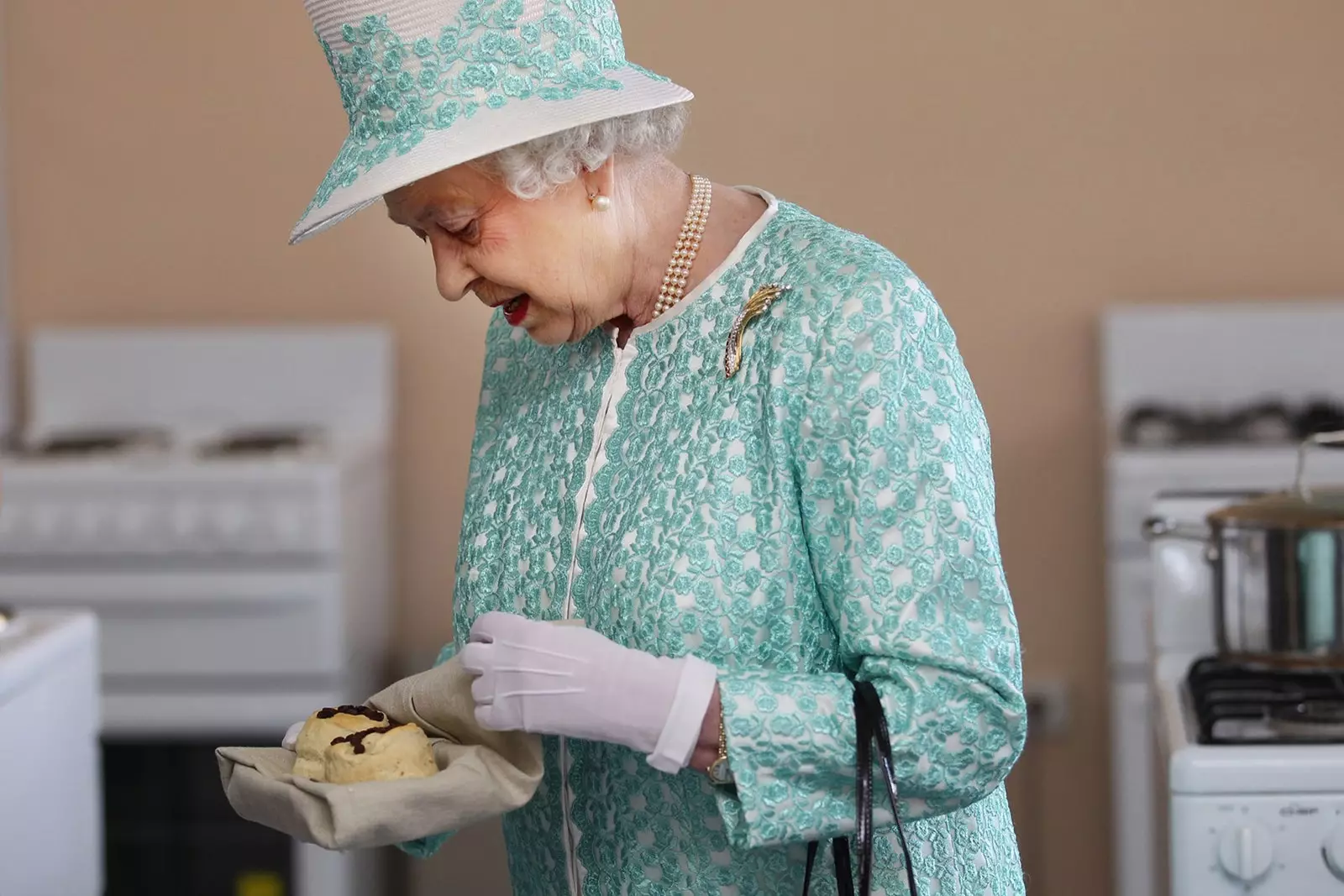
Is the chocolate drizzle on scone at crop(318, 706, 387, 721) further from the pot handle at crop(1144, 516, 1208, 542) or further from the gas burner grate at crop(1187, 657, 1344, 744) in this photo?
the pot handle at crop(1144, 516, 1208, 542)

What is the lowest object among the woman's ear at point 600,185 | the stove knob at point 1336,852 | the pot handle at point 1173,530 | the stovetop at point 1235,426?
the stove knob at point 1336,852

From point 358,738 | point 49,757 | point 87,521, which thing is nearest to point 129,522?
point 87,521

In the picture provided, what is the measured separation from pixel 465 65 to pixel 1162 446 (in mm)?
1764

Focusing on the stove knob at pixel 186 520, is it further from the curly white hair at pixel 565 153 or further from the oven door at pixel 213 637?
the curly white hair at pixel 565 153

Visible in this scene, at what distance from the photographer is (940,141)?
9.27 feet

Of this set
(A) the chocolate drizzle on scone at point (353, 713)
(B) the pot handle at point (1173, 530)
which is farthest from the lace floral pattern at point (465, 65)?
(B) the pot handle at point (1173, 530)

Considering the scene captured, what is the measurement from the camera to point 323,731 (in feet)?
3.80

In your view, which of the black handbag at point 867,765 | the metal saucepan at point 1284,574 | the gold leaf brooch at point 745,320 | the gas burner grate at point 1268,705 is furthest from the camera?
the metal saucepan at point 1284,574

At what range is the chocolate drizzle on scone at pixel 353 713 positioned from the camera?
1.18 m

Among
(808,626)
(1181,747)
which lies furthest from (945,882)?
(1181,747)

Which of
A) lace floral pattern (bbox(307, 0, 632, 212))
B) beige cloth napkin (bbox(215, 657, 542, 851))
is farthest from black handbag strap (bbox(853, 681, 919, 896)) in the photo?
lace floral pattern (bbox(307, 0, 632, 212))

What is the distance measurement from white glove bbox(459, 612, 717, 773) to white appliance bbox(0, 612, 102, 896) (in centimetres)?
53

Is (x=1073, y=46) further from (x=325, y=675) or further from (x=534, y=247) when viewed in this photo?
(x=534, y=247)

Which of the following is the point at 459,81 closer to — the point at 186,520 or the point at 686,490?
the point at 686,490
